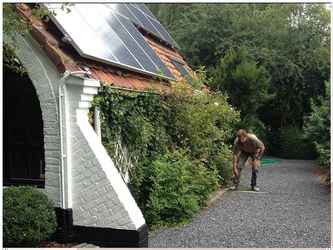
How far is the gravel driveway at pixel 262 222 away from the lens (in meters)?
6.45

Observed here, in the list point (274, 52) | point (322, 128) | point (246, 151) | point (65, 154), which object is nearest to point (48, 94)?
point (65, 154)

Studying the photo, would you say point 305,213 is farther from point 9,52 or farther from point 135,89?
point 9,52

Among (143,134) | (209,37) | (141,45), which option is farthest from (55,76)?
(209,37)

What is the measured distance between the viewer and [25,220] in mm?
5645

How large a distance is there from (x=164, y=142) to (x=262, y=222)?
2.51 metres

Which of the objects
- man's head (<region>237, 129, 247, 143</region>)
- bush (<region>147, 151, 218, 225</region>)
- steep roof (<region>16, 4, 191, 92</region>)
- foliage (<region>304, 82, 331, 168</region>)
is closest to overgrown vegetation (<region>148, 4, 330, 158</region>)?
foliage (<region>304, 82, 331, 168</region>)

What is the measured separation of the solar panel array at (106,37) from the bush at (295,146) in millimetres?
13567

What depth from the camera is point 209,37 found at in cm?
2300

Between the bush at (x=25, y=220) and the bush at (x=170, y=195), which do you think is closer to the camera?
the bush at (x=25, y=220)

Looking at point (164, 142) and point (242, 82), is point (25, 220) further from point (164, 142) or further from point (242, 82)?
point (242, 82)

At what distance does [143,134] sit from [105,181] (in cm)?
188

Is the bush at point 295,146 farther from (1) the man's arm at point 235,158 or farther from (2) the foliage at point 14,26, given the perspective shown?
(2) the foliage at point 14,26

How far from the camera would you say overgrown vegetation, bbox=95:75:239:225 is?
288 inches

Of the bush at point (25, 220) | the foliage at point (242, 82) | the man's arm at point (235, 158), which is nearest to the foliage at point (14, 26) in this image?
the bush at point (25, 220)
